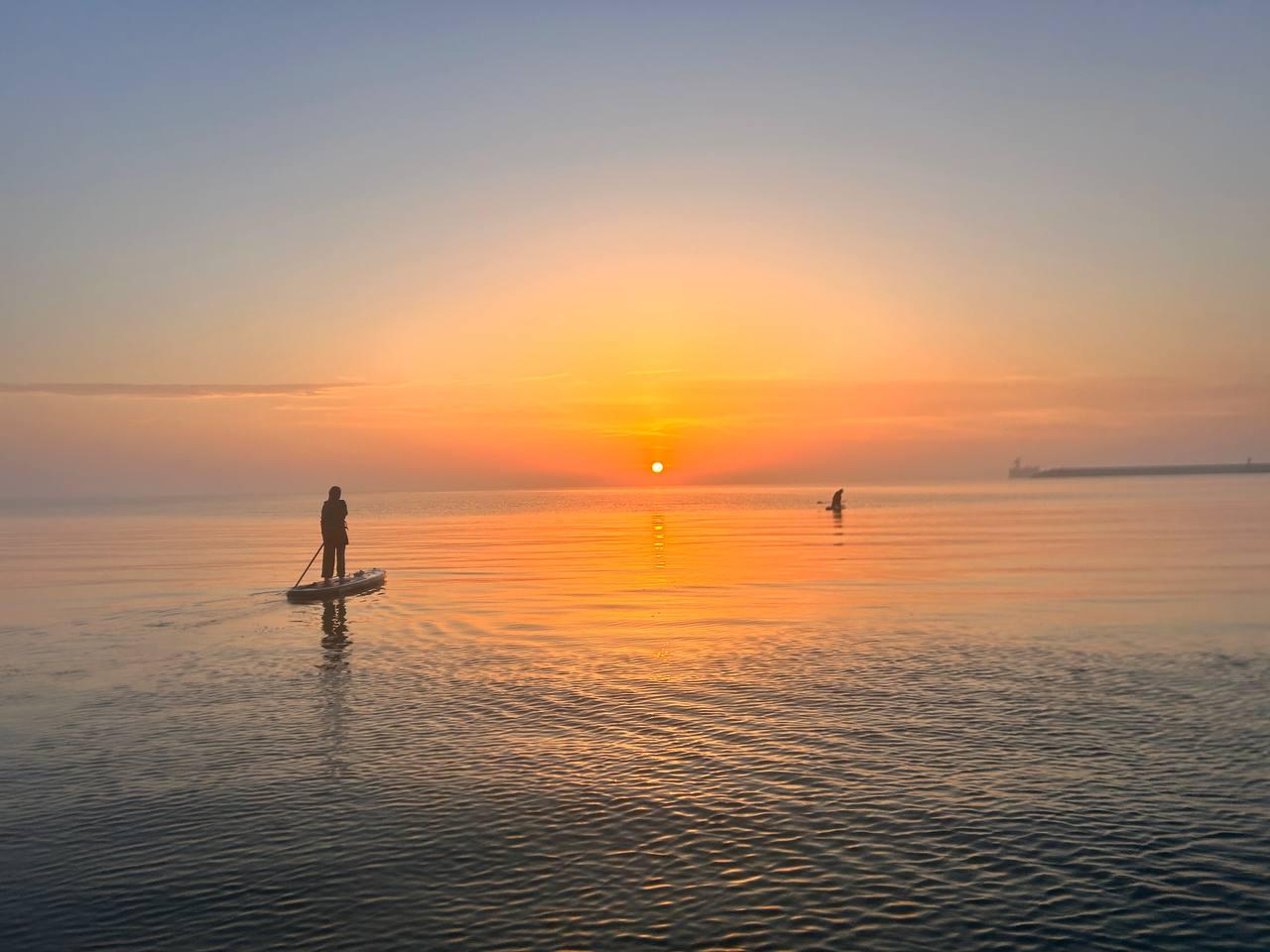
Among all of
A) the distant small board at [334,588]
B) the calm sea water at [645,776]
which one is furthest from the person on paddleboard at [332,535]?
the calm sea water at [645,776]

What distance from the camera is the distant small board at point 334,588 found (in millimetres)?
36188

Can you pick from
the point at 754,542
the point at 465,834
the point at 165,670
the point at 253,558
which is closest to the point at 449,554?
the point at 253,558

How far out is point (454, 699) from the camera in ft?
63.1

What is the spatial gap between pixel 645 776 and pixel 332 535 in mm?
27142

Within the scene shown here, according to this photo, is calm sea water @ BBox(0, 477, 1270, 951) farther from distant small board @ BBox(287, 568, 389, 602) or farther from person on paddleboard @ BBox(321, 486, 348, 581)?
person on paddleboard @ BBox(321, 486, 348, 581)

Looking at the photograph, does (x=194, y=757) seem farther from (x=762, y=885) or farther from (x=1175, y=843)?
(x=1175, y=843)

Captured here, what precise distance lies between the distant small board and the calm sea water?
4036mm

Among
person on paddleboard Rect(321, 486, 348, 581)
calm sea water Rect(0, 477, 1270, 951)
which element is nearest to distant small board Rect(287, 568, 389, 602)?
person on paddleboard Rect(321, 486, 348, 581)

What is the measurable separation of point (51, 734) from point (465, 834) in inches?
369

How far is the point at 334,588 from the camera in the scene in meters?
37.0

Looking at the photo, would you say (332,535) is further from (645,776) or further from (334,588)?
(645,776)

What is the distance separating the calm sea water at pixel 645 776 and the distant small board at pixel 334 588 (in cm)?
404

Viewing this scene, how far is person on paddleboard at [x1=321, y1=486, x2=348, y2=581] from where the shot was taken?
123 feet

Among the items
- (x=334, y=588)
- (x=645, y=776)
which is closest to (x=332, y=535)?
(x=334, y=588)
